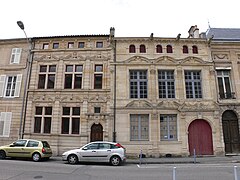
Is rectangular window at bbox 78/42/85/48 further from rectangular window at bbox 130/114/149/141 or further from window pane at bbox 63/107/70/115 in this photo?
rectangular window at bbox 130/114/149/141

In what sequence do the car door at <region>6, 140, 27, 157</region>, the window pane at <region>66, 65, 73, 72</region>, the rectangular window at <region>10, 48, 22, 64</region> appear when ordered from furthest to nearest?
the rectangular window at <region>10, 48, 22, 64</region>, the window pane at <region>66, 65, 73, 72</region>, the car door at <region>6, 140, 27, 157</region>

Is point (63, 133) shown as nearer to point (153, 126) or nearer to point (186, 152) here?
point (153, 126)

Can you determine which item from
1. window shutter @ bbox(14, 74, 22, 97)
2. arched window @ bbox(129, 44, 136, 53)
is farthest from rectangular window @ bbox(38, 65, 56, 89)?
arched window @ bbox(129, 44, 136, 53)

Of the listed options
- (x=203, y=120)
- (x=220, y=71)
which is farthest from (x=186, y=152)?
(x=220, y=71)

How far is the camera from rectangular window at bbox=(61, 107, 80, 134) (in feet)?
48.8

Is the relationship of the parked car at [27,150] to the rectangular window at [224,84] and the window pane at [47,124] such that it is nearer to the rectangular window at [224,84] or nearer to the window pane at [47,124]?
the window pane at [47,124]

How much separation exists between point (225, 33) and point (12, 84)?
2012cm

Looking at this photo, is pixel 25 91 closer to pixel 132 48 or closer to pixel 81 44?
pixel 81 44

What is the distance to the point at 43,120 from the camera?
1513 cm

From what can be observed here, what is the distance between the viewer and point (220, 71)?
1575 cm

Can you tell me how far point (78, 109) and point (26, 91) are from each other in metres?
4.75

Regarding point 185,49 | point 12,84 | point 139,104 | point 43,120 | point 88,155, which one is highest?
point 185,49

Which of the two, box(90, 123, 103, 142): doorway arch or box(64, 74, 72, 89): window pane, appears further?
box(64, 74, 72, 89): window pane

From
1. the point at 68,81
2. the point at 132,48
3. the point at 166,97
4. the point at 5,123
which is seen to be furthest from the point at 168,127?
the point at 5,123
